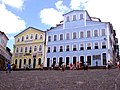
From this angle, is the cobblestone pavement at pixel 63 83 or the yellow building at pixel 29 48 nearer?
the cobblestone pavement at pixel 63 83

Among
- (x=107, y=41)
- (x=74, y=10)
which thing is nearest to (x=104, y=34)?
(x=107, y=41)

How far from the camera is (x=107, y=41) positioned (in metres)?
44.8

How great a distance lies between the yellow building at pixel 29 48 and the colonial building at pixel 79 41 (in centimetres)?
224

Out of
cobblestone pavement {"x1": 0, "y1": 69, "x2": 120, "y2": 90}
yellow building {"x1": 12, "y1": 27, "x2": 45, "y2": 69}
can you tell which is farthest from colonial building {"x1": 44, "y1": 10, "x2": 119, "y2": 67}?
cobblestone pavement {"x1": 0, "y1": 69, "x2": 120, "y2": 90}

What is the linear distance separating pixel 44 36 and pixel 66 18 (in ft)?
25.3

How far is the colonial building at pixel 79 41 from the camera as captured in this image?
45.3 metres

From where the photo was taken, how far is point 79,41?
158 feet

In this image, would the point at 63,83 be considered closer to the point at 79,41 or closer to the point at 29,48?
the point at 79,41

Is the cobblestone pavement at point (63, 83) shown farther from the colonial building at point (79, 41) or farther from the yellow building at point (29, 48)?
the yellow building at point (29, 48)

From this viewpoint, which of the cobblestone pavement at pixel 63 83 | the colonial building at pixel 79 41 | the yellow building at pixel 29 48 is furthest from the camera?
the yellow building at pixel 29 48

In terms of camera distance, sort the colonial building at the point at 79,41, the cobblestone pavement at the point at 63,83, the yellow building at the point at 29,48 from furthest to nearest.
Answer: the yellow building at the point at 29,48 < the colonial building at the point at 79,41 < the cobblestone pavement at the point at 63,83

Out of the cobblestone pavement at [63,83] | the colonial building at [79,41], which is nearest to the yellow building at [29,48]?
the colonial building at [79,41]

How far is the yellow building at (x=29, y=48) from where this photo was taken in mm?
53625

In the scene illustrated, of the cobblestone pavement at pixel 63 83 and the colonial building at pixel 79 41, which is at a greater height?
the colonial building at pixel 79 41
